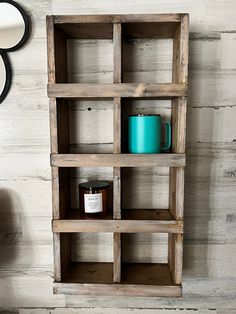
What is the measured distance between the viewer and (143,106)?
97 centimetres

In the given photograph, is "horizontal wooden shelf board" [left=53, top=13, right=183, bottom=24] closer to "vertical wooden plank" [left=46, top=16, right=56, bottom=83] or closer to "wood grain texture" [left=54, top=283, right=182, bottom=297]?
"vertical wooden plank" [left=46, top=16, right=56, bottom=83]

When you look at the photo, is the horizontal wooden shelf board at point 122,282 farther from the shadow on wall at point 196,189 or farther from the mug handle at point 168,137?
the mug handle at point 168,137

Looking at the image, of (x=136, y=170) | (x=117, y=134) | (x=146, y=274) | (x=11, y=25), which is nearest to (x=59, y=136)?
(x=117, y=134)

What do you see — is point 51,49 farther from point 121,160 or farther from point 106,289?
point 106,289

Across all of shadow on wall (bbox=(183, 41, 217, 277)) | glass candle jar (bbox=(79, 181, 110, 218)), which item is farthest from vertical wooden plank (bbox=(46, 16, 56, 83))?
shadow on wall (bbox=(183, 41, 217, 277))

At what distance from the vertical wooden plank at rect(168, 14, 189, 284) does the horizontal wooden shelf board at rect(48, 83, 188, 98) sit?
0.10 ft

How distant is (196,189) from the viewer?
0.99 metres

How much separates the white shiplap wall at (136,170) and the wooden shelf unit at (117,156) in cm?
7

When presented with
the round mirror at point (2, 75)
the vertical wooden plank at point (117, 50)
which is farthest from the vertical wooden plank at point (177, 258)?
the round mirror at point (2, 75)

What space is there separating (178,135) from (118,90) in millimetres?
197

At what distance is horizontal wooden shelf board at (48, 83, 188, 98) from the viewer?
2.68ft

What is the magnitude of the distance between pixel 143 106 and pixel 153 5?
30cm

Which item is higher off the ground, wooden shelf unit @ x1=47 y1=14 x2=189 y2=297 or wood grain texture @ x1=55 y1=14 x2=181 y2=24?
wood grain texture @ x1=55 y1=14 x2=181 y2=24

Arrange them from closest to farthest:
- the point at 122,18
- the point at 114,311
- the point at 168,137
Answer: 1. the point at 122,18
2. the point at 168,137
3. the point at 114,311
